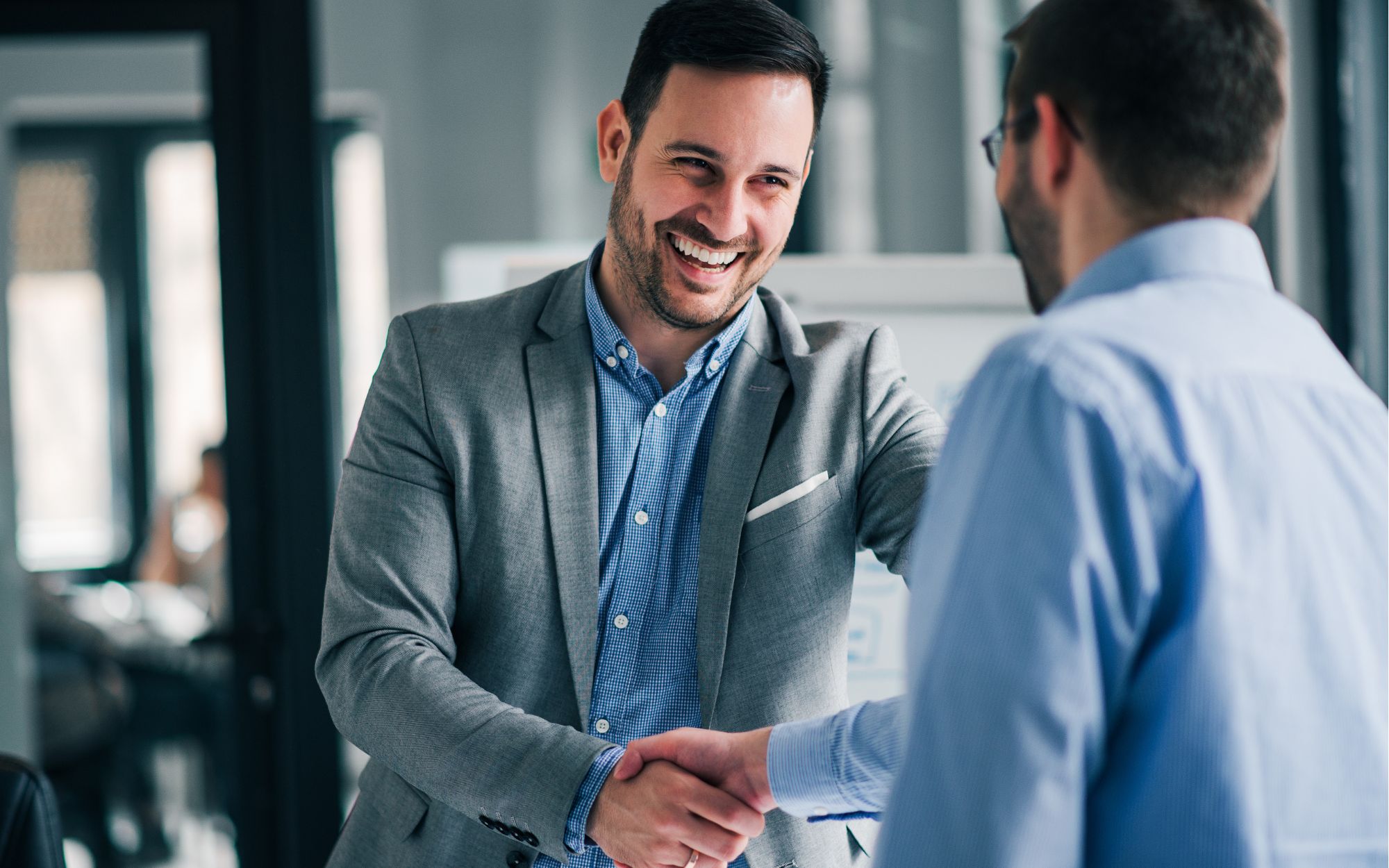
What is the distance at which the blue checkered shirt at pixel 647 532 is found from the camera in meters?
1.38

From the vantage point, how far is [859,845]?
58.4 inches

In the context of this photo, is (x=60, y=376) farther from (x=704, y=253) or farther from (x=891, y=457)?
(x=891, y=457)

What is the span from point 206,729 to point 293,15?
2629 millimetres

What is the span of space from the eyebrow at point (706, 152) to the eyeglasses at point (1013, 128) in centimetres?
43

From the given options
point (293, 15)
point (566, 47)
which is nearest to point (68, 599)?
point (293, 15)

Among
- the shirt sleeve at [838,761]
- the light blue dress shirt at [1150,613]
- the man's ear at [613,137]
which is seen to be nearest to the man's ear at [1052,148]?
the light blue dress shirt at [1150,613]

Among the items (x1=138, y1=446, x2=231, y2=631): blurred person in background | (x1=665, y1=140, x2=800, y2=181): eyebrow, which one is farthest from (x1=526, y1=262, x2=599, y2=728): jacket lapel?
(x1=138, y1=446, x2=231, y2=631): blurred person in background

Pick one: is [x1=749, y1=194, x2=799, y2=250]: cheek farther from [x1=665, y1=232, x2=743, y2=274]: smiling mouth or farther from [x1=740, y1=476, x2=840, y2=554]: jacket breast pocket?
[x1=740, y1=476, x2=840, y2=554]: jacket breast pocket

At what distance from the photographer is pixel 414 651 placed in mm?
1290

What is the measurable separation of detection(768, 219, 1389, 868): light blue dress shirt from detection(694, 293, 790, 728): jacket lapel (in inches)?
23.3

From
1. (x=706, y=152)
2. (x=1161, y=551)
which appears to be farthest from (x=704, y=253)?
(x=1161, y=551)

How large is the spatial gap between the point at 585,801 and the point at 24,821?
0.65 m

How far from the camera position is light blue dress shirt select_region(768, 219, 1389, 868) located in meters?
0.69

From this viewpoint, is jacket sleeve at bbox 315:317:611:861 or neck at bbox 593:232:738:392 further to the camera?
neck at bbox 593:232:738:392
